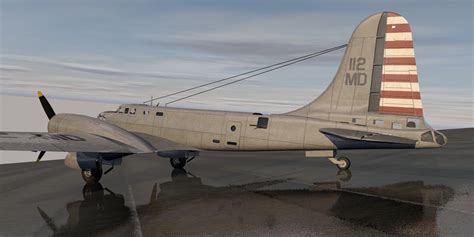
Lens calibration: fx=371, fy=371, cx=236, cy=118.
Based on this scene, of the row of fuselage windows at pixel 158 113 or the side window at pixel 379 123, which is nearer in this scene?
the side window at pixel 379 123

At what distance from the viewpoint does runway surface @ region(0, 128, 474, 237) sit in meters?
9.65

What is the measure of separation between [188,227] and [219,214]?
1459mm

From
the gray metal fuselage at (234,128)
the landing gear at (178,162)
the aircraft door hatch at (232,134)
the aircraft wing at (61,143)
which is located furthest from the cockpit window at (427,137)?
the aircraft wing at (61,143)

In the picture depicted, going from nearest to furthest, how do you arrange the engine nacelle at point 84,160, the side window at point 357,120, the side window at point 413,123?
the side window at point 413,123, the engine nacelle at point 84,160, the side window at point 357,120

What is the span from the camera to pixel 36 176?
18.7m

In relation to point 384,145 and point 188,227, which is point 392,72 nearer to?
point 384,145

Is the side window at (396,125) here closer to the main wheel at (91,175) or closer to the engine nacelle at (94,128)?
the engine nacelle at (94,128)

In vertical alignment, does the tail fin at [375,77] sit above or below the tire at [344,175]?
above

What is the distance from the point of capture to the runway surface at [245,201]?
31.7ft

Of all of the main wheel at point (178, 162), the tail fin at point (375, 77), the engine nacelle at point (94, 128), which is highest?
the tail fin at point (375, 77)

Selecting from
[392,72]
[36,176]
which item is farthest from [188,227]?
[36,176]

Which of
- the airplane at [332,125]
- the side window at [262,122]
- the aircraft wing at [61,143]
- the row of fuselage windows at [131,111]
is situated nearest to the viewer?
the aircraft wing at [61,143]

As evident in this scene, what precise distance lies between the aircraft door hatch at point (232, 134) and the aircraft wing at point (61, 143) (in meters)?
4.15

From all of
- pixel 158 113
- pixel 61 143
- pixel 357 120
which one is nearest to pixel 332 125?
pixel 357 120
